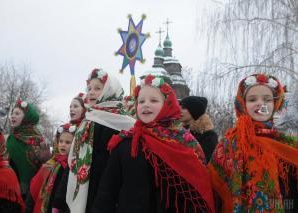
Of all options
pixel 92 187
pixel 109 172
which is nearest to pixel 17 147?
pixel 92 187

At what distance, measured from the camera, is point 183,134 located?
3.52m

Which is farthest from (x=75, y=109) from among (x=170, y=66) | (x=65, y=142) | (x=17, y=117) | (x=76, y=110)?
(x=170, y=66)

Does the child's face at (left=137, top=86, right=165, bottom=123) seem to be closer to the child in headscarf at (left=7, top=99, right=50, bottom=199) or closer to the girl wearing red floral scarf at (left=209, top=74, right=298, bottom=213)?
the girl wearing red floral scarf at (left=209, top=74, right=298, bottom=213)

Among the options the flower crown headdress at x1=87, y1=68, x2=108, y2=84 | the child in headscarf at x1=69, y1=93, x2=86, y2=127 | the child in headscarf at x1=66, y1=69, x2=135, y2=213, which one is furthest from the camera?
the child in headscarf at x1=69, y1=93, x2=86, y2=127

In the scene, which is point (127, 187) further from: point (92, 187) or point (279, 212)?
point (279, 212)

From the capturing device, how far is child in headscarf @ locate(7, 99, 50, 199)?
240 inches

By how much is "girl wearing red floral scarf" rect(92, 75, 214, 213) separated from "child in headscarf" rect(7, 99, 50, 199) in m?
2.97

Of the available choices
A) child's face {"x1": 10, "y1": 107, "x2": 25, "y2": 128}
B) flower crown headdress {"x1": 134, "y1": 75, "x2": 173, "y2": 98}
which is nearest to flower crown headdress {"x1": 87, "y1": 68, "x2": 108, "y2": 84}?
flower crown headdress {"x1": 134, "y1": 75, "x2": 173, "y2": 98}

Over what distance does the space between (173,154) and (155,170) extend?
0.20m

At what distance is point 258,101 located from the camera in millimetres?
3516

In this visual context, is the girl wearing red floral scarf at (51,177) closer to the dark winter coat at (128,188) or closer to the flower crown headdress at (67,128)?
the flower crown headdress at (67,128)

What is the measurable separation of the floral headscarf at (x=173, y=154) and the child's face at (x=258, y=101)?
575 millimetres

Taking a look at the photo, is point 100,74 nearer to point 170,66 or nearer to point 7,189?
point 7,189

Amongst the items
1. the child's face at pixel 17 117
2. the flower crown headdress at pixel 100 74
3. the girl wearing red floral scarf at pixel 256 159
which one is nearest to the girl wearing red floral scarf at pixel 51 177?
the flower crown headdress at pixel 100 74
